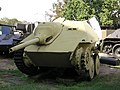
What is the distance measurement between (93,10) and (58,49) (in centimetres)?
2710

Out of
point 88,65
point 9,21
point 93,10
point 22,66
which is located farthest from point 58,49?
point 9,21

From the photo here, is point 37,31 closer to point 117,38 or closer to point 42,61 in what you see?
point 42,61

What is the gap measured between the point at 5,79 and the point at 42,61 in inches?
52.7

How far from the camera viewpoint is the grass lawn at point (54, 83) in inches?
299

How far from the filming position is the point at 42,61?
8.28 m

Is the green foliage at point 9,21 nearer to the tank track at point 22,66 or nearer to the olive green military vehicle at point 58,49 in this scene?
the tank track at point 22,66

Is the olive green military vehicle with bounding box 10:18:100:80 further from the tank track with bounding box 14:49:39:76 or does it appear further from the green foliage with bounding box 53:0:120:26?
the green foliage with bounding box 53:0:120:26

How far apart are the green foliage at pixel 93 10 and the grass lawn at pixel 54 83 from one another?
24876mm

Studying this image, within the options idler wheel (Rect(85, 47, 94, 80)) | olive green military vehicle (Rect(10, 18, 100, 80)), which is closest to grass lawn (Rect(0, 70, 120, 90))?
idler wheel (Rect(85, 47, 94, 80))

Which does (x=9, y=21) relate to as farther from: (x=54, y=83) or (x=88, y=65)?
(x=88, y=65)

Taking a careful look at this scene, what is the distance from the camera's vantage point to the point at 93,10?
3453 centimetres

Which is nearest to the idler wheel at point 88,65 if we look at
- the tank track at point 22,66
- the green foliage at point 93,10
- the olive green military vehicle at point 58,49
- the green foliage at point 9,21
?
the olive green military vehicle at point 58,49

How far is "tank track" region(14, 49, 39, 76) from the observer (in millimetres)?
8867

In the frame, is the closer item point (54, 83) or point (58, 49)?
point (58, 49)
